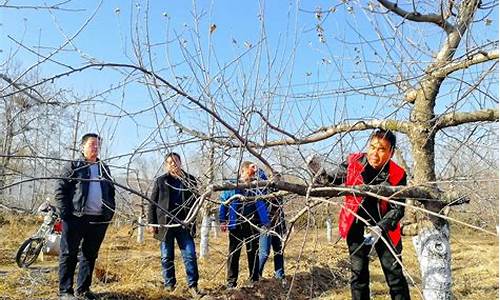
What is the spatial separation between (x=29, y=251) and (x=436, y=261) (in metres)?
6.12

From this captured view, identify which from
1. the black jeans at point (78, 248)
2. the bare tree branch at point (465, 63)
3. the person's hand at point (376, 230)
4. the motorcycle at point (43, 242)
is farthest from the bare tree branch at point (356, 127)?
the motorcycle at point (43, 242)

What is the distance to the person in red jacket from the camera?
303cm

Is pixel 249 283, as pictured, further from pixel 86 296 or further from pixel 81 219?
pixel 81 219

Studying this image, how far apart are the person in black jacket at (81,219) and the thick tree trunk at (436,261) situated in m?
2.78

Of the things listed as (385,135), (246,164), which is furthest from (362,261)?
(246,164)

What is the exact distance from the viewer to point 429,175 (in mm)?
3455

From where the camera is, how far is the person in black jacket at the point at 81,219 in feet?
14.6

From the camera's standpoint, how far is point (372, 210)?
11.6 ft

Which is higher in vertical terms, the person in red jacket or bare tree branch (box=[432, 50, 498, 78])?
bare tree branch (box=[432, 50, 498, 78])

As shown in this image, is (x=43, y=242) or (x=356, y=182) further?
(x=43, y=242)

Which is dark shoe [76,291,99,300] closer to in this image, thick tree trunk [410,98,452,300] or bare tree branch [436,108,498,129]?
thick tree trunk [410,98,452,300]

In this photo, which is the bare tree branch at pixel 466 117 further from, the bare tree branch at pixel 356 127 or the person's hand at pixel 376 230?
the person's hand at pixel 376 230

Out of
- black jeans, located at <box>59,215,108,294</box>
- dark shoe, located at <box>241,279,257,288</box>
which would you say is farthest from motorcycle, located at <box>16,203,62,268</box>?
dark shoe, located at <box>241,279,257,288</box>

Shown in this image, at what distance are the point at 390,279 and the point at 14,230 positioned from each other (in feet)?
43.3
